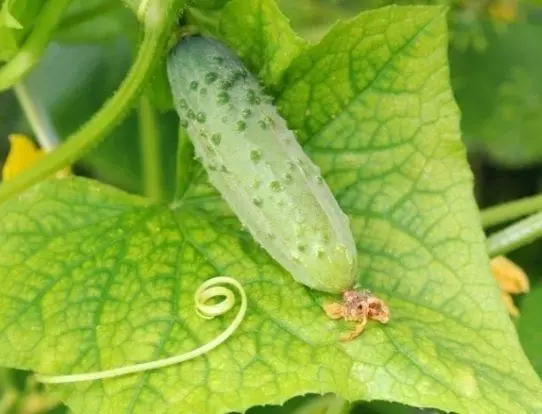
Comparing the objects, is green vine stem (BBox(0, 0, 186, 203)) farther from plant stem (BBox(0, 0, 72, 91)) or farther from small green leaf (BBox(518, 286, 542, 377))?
small green leaf (BBox(518, 286, 542, 377))

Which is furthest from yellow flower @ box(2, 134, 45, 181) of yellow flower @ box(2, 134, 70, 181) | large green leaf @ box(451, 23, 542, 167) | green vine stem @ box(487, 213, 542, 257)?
large green leaf @ box(451, 23, 542, 167)

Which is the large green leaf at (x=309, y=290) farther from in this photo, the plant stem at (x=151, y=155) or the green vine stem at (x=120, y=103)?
the plant stem at (x=151, y=155)

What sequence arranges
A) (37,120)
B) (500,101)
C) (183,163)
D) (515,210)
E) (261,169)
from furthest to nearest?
1. (500,101)
2. (37,120)
3. (515,210)
4. (183,163)
5. (261,169)

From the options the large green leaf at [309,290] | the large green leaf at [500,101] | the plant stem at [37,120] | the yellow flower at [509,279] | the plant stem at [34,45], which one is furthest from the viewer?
the large green leaf at [500,101]

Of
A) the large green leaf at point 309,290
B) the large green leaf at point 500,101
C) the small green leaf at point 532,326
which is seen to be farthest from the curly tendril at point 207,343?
the large green leaf at point 500,101

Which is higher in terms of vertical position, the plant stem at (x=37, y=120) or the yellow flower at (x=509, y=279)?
the plant stem at (x=37, y=120)

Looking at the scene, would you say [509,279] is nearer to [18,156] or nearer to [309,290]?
[309,290]

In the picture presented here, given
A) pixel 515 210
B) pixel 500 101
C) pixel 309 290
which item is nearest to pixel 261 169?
pixel 309 290
